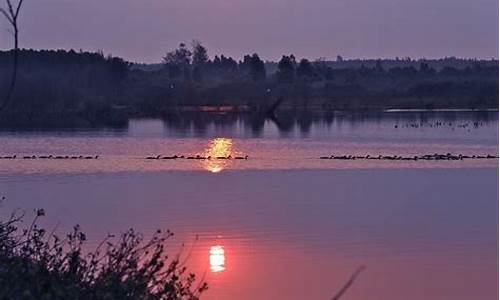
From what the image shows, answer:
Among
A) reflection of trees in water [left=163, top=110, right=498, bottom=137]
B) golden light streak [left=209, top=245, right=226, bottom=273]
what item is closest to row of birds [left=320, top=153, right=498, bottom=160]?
reflection of trees in water [left=163, top=110, right=498, bottom=137]

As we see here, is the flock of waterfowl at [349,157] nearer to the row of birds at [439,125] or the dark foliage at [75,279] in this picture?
the row of birds at [439,125]

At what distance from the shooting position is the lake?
36.7 ft

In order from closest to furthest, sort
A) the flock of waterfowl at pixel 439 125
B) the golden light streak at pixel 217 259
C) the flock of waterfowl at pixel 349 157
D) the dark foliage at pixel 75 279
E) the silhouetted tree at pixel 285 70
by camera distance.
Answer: the dark foliage at pixel 75 279
the golden light streak at pixel 217 259
the flock of waterfowl at pixel 349 157
the flock of waterfowl at pixel 439 125
the silhouetted tree at pixel 285 70

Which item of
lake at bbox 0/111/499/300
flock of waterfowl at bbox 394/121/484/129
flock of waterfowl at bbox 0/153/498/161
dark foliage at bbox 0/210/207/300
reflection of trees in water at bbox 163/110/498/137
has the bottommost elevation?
reflection of trees in water at bbox 163/110/498/137

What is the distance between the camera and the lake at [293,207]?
11195mm

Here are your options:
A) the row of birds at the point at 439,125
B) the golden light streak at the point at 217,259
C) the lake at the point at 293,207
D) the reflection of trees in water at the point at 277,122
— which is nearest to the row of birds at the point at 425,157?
the lake at the point at 293,207

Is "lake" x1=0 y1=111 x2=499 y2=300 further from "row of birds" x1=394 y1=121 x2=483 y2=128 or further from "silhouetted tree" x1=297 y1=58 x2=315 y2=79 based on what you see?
"silhouetted tree" x1=297 y1=58 x2=315 y2=79

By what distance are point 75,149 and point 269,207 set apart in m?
16.3

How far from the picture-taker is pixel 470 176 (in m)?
22.6

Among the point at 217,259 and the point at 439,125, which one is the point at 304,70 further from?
the point at 217,259

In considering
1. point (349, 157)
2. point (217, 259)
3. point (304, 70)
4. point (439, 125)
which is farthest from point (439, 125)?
point (304, 70)

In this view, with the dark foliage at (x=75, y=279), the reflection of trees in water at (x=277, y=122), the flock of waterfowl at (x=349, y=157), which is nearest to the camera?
the dark foliage at (x=75, y=279)

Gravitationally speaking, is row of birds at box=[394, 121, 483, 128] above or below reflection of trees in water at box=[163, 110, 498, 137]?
above

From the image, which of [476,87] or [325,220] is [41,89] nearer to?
[476,87]
